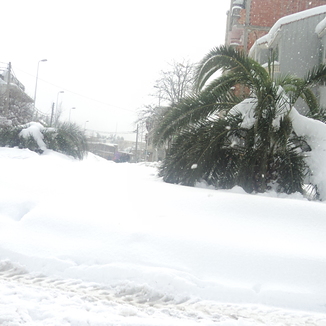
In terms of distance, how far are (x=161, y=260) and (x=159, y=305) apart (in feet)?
2.17

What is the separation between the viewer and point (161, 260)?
3.82m

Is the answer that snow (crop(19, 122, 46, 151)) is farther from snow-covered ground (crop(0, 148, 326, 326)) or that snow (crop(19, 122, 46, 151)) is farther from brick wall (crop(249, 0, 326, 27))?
brick wall (crop(249, 0, 326, 27))

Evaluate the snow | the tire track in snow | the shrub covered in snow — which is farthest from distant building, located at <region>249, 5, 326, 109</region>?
the tire track in snow

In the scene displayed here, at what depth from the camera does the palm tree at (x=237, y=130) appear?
278 inches

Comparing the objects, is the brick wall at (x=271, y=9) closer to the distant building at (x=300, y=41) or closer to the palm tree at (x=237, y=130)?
the distant building at (x=300, y=41)

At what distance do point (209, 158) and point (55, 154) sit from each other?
11239 mm

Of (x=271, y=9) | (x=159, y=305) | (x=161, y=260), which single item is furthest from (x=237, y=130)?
(x=271, y=9)

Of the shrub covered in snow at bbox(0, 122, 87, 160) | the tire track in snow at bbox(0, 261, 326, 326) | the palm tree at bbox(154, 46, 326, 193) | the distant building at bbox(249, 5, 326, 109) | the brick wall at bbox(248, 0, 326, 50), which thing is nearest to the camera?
the tire track in snow at bbox(0, 261, 326, 326)

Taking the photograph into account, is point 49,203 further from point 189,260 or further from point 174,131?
point 174,131

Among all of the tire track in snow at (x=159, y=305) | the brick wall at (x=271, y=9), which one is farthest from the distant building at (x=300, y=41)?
the tire track in snow at (x=159, y=305)

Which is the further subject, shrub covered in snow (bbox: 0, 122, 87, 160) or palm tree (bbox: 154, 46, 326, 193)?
shrub covered in snow (bbox: 0, 122, 87, 160)

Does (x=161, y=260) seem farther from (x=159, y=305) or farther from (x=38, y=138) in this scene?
(x=38, y=138)

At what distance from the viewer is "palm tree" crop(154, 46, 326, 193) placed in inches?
278

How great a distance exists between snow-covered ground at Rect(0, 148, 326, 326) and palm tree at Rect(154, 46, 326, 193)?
6.40ft
